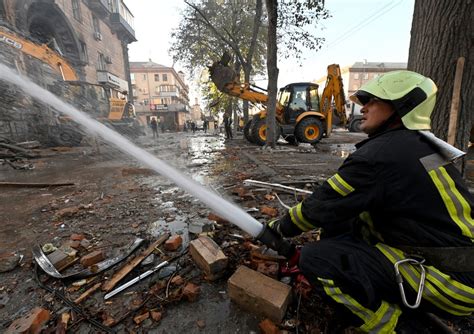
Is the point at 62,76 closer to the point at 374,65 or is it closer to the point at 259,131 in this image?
the point at 259,131

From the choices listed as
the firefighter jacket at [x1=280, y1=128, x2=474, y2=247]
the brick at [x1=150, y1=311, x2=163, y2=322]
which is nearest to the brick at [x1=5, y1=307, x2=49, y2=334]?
the brick at [x1=150, y1=311, x2=163, y2=322]

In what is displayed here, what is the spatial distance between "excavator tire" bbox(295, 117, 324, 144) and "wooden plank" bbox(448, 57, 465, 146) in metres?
8.19

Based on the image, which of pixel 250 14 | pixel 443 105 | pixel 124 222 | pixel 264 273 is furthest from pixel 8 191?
pixel 250 14

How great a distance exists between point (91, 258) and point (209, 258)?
3.98 feet

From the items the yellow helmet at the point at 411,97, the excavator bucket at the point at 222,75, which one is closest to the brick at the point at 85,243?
the yellow helmet at the point at 411,97

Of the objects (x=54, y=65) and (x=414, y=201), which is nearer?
(x=414, y=201)

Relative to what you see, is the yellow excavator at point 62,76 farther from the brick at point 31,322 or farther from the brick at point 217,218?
the brick at point 31,322

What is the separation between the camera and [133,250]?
8.35 ft

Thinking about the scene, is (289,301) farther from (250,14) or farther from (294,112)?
(250,14)

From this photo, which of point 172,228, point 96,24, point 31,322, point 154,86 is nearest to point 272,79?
point 172,228

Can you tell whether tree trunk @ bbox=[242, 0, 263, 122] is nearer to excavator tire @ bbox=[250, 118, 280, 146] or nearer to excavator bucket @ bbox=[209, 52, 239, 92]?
excavator bucket @ bbox=[209, 52, 239, 92]

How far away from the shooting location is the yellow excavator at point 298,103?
1109 cm

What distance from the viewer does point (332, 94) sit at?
11.4 metres

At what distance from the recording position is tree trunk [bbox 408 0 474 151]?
8.98 feet
